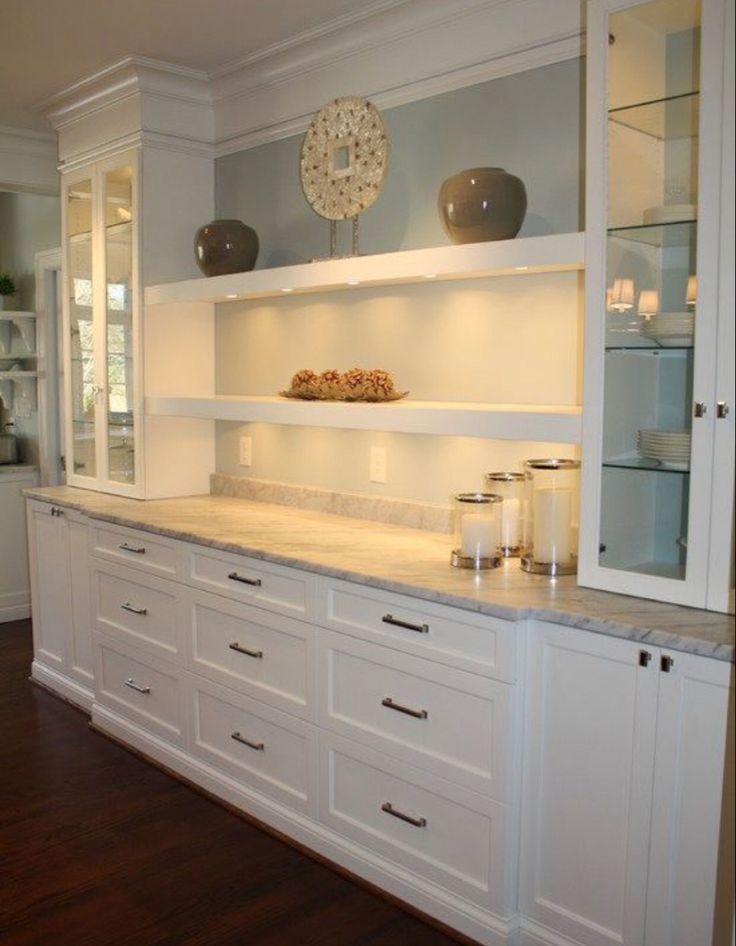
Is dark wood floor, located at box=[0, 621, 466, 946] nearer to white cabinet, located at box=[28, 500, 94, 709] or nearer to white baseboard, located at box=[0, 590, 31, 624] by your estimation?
white cabinet, located at box=[28, 500, 94, 709]

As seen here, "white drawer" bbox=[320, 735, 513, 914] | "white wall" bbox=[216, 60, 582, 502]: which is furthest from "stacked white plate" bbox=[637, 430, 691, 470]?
"white drawer" bbox=[320, 735, 513, 914]

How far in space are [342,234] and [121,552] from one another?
1481 millimetres

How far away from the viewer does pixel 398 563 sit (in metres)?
2.75

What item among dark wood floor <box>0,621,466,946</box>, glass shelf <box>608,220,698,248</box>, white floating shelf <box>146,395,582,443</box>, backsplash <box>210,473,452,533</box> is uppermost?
glass shelf <box>608,220,698,248</box>

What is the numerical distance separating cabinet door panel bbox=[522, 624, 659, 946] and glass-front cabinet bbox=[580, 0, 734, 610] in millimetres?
239

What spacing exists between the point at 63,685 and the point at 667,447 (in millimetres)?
2982

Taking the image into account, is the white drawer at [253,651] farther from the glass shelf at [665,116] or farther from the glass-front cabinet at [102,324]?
the glass shelf at [665,116]

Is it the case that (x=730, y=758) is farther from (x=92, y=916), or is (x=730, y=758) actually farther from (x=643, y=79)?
(x=92, y=916)

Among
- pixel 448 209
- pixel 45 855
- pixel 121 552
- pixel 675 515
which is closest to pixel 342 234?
pixel 448 209

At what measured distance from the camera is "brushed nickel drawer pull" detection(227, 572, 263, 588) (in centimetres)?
299

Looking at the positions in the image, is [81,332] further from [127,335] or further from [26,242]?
[26,242]

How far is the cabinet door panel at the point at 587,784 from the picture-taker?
213cm

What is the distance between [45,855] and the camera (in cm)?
288

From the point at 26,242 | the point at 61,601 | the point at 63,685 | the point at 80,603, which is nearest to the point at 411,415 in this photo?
the point at 80,603
